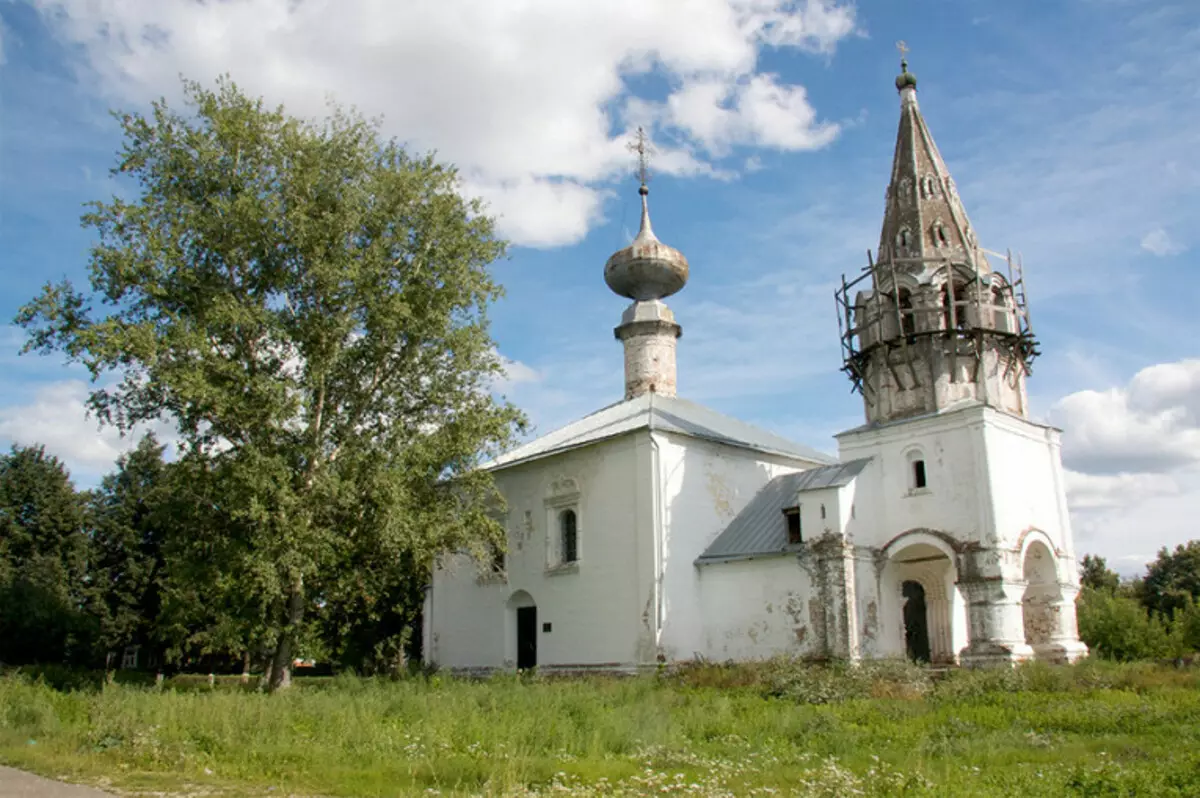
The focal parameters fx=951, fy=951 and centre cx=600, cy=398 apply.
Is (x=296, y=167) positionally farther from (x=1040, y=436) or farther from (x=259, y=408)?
(x=1040, y=436)

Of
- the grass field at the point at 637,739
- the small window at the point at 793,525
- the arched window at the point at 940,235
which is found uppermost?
the arched window at the point at 940,235

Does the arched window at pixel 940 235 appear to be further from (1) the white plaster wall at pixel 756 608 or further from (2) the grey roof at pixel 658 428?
(1) the white plaster wall at pixel 756 608

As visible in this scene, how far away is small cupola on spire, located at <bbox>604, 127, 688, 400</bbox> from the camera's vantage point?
27938 mm

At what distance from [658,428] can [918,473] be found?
5.67 meters

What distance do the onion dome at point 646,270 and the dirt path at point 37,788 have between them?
21.9m

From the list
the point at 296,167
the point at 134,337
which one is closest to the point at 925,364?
the point at 296,167

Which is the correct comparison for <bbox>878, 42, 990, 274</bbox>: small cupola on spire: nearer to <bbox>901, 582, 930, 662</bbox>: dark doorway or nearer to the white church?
the white church

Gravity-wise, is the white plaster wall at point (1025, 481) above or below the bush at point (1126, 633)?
above

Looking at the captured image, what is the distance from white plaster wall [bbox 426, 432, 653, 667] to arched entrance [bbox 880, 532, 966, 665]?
17.1ft

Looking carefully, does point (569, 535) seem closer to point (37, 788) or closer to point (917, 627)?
point (917, 627)

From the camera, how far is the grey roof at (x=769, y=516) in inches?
812

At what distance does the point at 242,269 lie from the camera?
18297mm

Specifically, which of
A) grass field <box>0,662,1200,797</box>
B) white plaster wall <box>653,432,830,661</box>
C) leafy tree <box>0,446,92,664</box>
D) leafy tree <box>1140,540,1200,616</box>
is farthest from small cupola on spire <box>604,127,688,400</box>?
leafy tree <box>1140,540,1200,616</box>

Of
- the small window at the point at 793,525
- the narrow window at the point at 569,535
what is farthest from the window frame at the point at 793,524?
the narrow window at the point at 569,535
